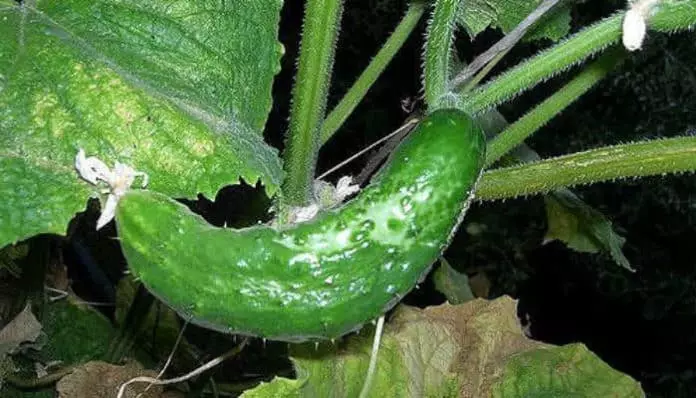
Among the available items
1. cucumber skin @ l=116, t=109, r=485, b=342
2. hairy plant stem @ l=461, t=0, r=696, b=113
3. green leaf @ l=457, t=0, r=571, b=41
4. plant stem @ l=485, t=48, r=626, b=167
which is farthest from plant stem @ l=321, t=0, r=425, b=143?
cucumber skin @ l=116, t=109, r=485, b=342

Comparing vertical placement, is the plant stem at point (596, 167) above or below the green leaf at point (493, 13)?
below

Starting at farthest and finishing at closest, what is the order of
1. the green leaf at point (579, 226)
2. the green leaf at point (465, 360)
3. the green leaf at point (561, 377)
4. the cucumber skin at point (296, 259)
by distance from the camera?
1. the green leaf at point (579, 226)
2. the green leaf at point (561, 377)
3. the green leaf at point (465, 360)
4. the cucumber skin at point (296, 259)

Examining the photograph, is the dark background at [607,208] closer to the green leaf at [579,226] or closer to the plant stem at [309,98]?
the green leaf at [579,226]

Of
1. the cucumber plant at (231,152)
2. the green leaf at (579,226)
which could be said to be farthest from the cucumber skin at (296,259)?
the green leaf at (579,226)

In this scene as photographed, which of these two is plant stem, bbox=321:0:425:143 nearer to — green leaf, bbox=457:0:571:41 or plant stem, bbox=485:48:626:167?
green leaf, bbox=457:0:571:41

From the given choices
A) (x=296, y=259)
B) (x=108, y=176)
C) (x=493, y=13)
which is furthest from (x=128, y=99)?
(x=493, y=13)

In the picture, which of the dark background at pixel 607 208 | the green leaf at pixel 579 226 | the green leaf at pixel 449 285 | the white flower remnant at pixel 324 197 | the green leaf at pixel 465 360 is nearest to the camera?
the white flower remnant at pixel 324 197

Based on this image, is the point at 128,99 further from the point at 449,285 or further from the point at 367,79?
the point at 449,285
